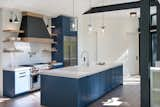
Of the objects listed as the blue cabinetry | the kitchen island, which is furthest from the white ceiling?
the kitchen island

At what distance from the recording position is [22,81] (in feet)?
21.2

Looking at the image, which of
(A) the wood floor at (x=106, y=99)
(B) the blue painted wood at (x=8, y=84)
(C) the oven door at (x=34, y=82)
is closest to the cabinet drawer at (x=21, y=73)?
(B) the blue painted wood at (x=8, y=84)

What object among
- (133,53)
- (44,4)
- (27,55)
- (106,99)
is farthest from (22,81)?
(133,53)

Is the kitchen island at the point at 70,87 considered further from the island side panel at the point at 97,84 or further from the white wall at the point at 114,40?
the white wall at the point at 114,40

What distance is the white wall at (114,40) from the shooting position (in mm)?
10133

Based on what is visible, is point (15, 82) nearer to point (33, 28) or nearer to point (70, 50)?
point (33, 28)

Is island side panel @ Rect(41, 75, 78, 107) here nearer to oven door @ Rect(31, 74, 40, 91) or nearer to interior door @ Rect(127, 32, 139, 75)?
oven door @ Rect(31, 74, 40, 91)

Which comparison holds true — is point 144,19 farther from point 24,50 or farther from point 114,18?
point 114,18

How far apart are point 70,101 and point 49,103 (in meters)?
0.70

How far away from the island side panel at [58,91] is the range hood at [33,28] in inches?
103

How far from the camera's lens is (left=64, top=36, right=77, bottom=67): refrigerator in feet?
28.9

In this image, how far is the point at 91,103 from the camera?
5.35m

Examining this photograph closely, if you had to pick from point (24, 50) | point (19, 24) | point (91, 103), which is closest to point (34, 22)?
point (19, 24)

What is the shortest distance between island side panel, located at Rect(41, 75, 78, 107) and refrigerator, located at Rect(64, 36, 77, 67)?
12.1 ft
